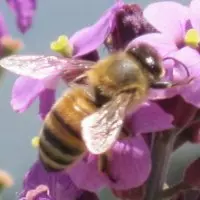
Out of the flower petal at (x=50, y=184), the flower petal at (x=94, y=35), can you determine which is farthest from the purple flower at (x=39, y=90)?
the flower petal at (x=50, y=184)

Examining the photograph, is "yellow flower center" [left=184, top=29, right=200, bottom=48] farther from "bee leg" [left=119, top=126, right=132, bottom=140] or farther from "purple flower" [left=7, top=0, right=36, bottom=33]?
"purple flower" [left=7, top=0, right=36, bottom=33]

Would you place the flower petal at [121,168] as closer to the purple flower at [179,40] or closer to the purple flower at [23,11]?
the purple flower at [179,40]

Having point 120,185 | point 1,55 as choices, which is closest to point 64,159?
point 120,185

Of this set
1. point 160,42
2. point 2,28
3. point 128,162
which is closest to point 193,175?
point 128,162

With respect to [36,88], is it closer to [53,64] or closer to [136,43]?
[53,64]

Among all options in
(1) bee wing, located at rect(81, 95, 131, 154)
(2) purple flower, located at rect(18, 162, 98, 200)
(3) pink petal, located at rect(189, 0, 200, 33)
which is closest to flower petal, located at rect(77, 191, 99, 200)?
(2) purple flower, located at rect(18, 162, 98, 200)

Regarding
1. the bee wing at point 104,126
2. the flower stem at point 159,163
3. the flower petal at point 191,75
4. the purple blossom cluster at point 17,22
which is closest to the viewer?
the bee wing at point 104,126
